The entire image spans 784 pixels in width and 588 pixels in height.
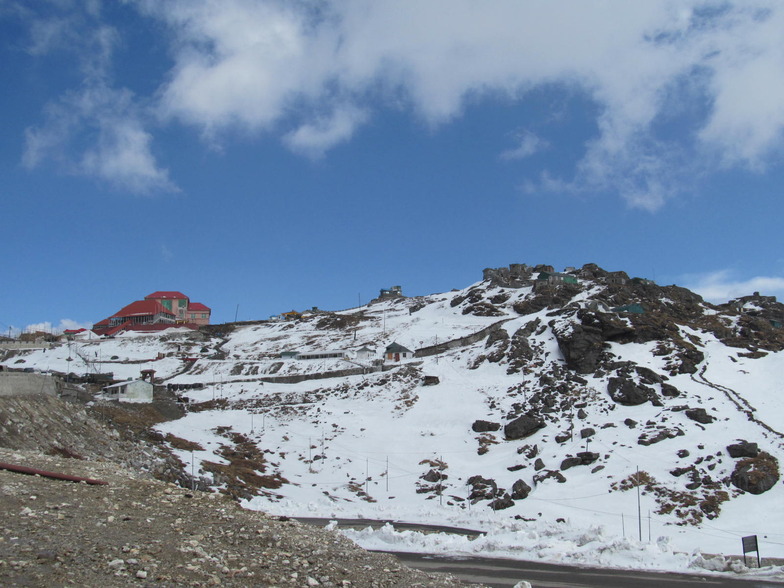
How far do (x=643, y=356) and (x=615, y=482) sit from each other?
71.5ft

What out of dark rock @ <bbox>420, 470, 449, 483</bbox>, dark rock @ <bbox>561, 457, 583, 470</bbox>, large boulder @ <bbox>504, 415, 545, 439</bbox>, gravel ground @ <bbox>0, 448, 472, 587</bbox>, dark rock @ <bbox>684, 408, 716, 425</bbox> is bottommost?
gravel ground @ <bbox>0, 448, 472, 587</bbox>

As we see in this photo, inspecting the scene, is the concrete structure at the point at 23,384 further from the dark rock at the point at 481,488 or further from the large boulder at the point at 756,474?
the large boulder at the point at 756,474

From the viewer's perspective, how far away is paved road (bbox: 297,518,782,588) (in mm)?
18997

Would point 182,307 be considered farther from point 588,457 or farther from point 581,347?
point 588,457

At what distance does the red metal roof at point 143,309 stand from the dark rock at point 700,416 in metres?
108

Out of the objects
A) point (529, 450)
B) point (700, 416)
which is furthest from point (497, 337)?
point (700, 416)

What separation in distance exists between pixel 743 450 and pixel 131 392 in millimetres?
52997

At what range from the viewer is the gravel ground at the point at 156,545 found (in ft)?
38.0

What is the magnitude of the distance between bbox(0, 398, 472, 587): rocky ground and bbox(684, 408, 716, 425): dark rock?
3780 cm

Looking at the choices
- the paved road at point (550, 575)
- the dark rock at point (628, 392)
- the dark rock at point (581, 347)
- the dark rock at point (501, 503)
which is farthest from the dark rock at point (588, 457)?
the paved road at point (550, 575)

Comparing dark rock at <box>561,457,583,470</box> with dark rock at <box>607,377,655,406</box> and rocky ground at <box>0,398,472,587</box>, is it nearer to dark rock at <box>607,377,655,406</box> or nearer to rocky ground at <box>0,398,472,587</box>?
dark rock at <box>607,377,655,406</box>

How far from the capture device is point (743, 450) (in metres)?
41.2

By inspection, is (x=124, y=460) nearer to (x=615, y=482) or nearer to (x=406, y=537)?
(x=406, y=537)

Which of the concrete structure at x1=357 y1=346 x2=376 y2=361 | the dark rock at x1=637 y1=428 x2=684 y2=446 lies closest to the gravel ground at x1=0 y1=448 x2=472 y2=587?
the dark rock at x1=637 y1=428 x2=684 y2=446
